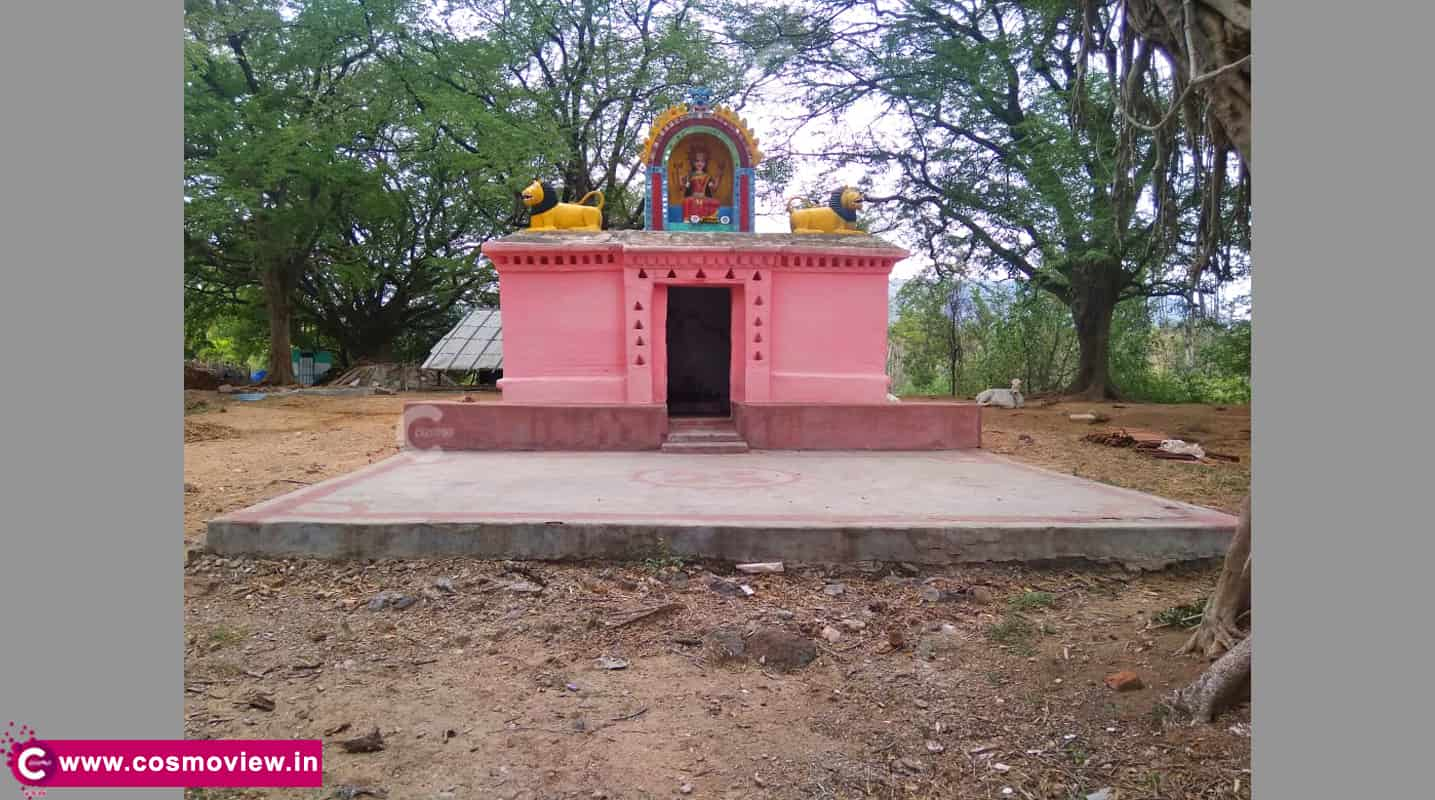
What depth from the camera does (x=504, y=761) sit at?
238cm

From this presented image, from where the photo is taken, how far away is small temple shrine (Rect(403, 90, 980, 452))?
7.67 meters

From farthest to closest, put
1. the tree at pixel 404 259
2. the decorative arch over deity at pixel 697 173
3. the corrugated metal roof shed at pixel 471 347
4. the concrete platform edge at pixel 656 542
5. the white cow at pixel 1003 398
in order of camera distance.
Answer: the corrugated metal roof shed at pixel 471 347, the tree at pixel 404 259, the white cow at pixel 1003 398, the decorative arch over deity at pixel 697 173, the concrete platform edge at pixel 656 542

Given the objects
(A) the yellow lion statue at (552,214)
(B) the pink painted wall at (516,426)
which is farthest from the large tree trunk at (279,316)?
(B) the pink painted wall at (516,426)

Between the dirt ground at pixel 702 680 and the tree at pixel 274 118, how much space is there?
13.5 meters

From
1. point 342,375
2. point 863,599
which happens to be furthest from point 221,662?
point 342,375

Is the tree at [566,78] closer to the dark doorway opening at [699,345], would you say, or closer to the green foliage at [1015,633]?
the dark doorway opening at [699,345]

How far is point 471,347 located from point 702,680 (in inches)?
794

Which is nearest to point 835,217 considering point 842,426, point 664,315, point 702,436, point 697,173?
point 697,173

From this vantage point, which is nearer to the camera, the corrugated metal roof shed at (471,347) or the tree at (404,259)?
the tree at (404,259)

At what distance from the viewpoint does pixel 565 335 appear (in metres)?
8.68

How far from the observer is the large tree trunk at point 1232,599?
9.01 ft

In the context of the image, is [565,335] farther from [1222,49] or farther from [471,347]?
[471,347]

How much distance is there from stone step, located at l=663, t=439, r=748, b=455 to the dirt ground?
3.52m

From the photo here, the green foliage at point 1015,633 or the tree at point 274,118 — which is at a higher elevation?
the tree at point 274,118
